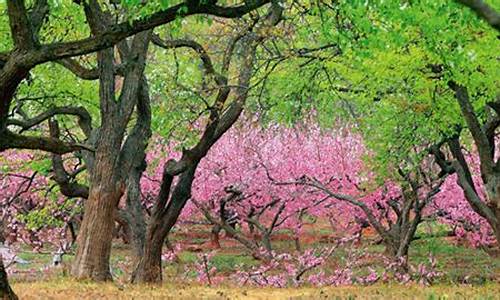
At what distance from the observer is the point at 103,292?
12.7 meters

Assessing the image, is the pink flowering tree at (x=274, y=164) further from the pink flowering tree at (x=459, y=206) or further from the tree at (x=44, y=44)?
the tree at (x=44, y=44)

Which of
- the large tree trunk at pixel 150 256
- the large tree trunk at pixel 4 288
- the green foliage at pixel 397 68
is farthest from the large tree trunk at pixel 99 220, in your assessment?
the large tree trunk at pixel 4 288

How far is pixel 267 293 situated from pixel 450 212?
57.5 ft

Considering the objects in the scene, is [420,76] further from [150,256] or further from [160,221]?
[150,256]

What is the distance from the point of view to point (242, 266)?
30.1 meters

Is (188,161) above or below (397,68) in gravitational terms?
below

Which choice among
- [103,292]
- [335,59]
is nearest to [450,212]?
[335,59]

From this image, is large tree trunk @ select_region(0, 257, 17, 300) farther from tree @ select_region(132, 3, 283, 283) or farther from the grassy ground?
tree @ select_region(132, 3, 283, 283)

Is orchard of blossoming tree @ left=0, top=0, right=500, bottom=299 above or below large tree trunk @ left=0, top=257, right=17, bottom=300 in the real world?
above

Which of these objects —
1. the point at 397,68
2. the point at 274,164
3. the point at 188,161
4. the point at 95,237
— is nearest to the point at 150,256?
the point at 188,161

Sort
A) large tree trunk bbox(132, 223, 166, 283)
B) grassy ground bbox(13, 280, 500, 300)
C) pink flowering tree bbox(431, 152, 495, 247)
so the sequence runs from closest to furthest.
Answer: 1. grassy ground bbox(13, 280, 500, 300)
2. large tree trunk bbox(132, 223, 166, 283)
3. pink flowering tree bbox(431, 152, 495, 247)

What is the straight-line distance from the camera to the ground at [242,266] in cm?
1280

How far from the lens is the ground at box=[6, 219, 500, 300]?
504 inches

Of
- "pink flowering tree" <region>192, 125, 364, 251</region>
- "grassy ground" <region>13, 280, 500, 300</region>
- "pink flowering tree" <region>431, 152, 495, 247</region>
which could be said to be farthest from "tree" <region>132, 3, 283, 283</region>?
"pink flowering tree" <region>431, 152, 495, 247</region>
